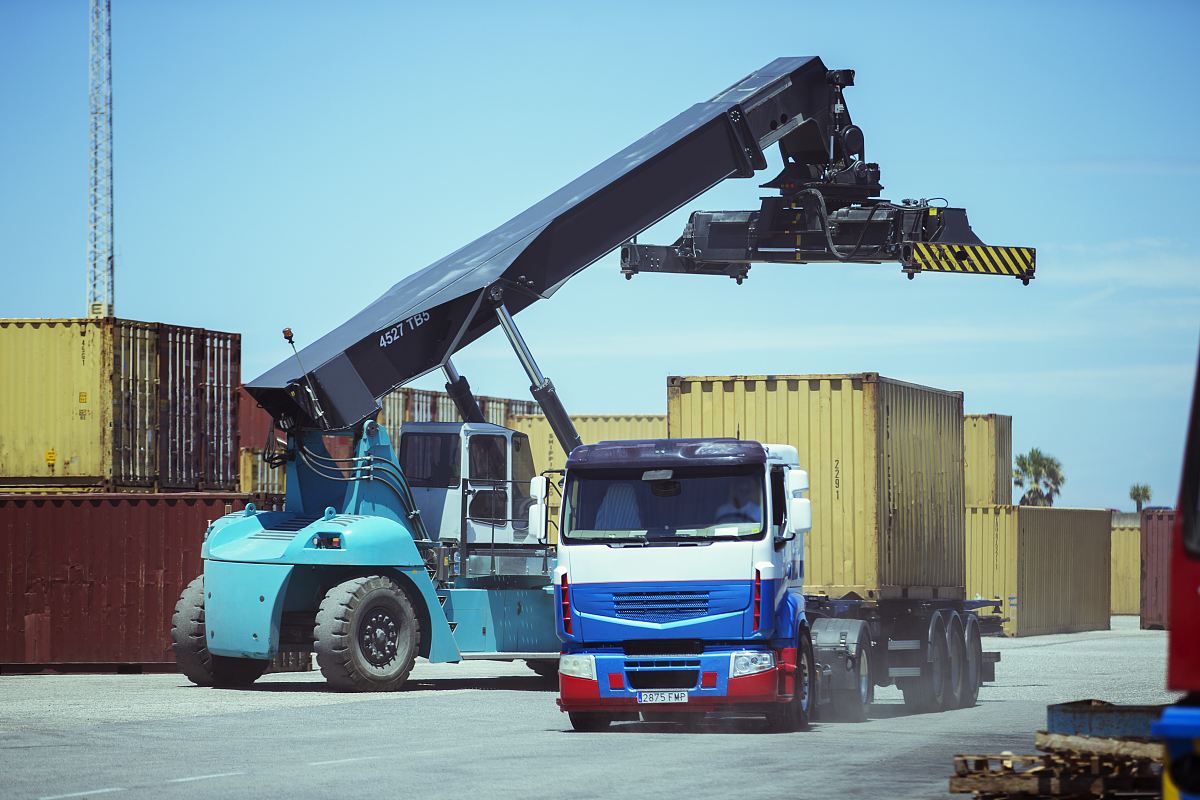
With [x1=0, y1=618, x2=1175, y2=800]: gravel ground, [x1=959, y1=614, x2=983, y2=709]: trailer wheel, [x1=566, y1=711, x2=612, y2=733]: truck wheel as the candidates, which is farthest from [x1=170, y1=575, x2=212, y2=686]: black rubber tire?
[x1=959, y1=614, x2=983, y2=709]: trailer wheel

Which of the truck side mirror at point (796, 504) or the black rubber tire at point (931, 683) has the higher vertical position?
the truck side mirror at point (796, 504)

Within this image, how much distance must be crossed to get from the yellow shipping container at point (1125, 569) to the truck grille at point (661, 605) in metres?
52.3

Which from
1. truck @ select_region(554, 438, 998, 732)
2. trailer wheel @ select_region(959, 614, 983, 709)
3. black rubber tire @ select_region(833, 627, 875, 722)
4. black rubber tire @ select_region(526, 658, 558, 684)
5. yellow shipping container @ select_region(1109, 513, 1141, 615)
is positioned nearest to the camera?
truck @ select_region(554, 438, 998, 732)

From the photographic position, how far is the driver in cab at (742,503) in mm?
16938

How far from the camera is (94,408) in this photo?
27953mm

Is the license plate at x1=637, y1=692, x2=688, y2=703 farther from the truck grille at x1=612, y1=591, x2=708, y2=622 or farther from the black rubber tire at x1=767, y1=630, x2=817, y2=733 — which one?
the black rubber tire at x1=767, y1=630, x2=817, y2=733

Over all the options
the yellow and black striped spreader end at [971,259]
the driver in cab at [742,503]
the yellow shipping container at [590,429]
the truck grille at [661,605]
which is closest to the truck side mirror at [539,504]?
the truck grille at [661,605]

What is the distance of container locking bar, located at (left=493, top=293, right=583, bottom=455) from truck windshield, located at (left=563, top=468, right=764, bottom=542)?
4.81m

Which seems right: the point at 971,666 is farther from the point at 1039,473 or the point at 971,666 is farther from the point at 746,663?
the point at 1039,473

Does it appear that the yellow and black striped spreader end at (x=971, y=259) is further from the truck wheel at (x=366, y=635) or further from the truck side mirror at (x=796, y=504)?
the truck wheel at (x=366, y=635)

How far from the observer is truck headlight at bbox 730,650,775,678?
16469mm

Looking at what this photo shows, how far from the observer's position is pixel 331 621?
2081 centimetres

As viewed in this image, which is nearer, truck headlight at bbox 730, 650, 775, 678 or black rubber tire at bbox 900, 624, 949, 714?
truck headlight at bbox 730, 650, 775, 678

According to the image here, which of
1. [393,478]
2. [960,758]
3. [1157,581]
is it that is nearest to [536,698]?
[393,478]
